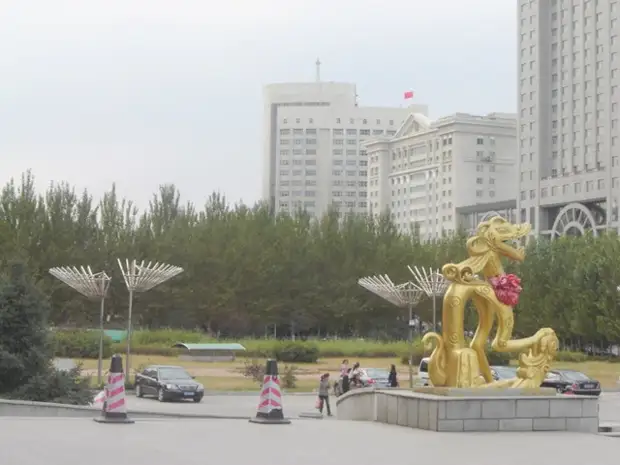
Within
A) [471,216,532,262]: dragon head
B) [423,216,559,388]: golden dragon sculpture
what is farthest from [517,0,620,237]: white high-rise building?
[423,216,559,388]: golden dragon sculpture

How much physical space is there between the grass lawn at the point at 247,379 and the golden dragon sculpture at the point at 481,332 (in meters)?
18.5

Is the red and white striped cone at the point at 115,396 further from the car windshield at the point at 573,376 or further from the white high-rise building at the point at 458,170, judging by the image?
the white high-rise building at the point at 458,170

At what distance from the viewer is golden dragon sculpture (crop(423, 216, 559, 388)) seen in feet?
52.8

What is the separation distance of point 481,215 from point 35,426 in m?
101

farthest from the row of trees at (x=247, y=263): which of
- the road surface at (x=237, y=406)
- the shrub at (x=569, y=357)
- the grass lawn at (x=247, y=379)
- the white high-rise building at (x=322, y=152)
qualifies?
the white high-rise building at (x=322, y=152)

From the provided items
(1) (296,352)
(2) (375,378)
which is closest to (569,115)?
(1) (296,352)

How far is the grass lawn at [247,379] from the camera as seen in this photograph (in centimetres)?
3603

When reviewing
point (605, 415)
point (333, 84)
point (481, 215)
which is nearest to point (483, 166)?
point (481, 215)

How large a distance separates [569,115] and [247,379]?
61471 millimetres

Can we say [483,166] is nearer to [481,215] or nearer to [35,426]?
[481,215]

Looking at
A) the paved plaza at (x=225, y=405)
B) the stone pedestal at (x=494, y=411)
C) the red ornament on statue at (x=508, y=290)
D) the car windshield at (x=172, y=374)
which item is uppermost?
the red ornament on statue at (x=508, y=290)

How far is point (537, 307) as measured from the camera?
60.8 metres

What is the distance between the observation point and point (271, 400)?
50.8ft

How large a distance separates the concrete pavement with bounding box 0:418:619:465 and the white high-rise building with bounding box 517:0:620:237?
7302 centimetres
